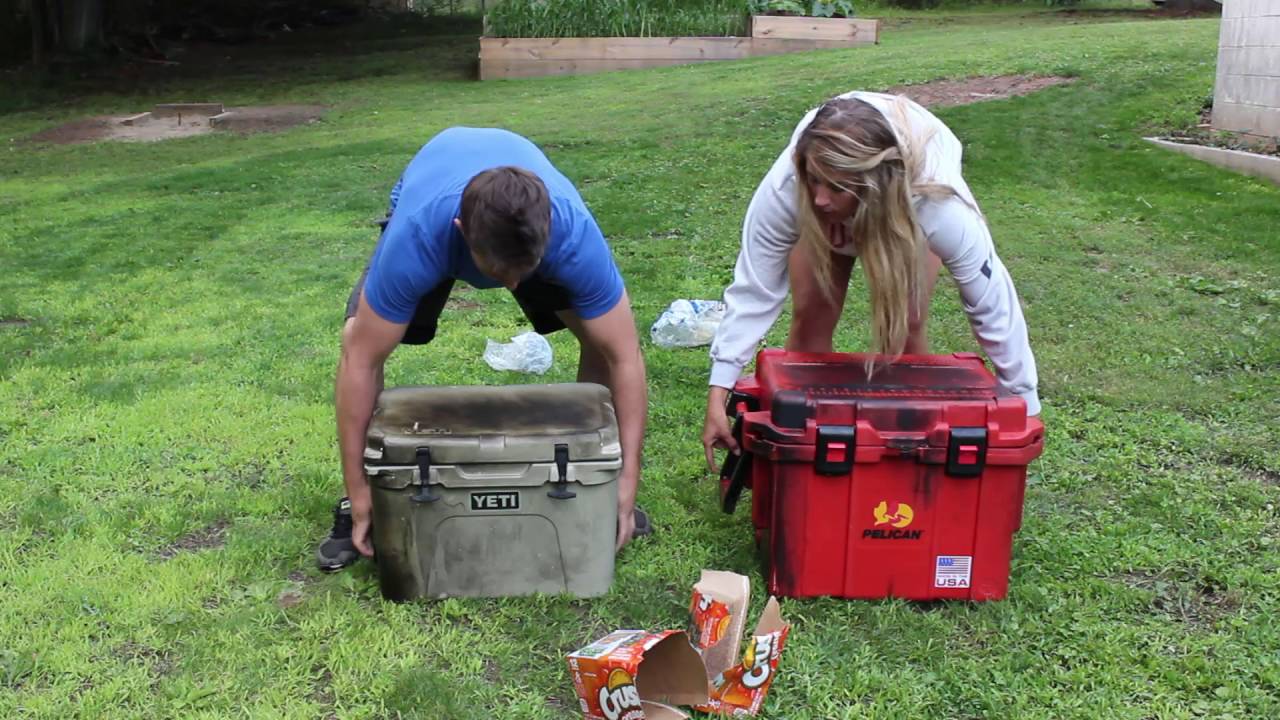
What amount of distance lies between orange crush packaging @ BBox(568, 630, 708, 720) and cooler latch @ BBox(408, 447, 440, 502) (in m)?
0.57

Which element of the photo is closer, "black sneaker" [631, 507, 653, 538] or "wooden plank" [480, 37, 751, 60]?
"black sneaker" [631, 507, 653, 538]

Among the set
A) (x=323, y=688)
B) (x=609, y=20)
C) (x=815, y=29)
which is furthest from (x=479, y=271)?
(x=815, y=29)

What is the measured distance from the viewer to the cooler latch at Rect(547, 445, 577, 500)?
8.97 ft

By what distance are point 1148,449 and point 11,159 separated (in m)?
11.0

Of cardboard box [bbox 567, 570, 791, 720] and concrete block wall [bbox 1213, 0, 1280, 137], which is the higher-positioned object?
concrete block wall [bbox 1213, 0, 1280, 137]

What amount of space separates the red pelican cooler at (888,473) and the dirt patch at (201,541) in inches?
62.1

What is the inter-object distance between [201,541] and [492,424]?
1.13 m

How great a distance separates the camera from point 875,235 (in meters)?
2.55

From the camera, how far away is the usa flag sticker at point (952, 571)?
2.85 metres

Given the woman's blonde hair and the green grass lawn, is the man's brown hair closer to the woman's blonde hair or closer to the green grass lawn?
the woman's blonde hair

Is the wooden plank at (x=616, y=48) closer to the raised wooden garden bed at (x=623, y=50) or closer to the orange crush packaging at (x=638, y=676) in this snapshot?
the raised wooden garden bed at (x=623, y=50)

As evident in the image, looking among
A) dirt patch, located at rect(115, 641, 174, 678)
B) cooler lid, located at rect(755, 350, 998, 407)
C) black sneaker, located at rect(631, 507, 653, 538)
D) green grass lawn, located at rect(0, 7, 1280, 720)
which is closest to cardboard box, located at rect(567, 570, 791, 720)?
green grass lawn, located at rect(0, 7, 1280, 720)

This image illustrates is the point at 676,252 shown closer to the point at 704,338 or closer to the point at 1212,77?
the point at 704,338

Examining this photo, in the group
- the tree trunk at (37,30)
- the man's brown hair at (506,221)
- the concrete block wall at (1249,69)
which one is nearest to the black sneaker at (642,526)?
the man's brown hair at (506,221)
